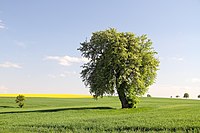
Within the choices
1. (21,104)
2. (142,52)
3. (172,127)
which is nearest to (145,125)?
(172,127)

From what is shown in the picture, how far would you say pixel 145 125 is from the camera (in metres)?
26.4

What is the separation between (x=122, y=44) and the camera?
5603cm

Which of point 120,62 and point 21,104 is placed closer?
point 120,62

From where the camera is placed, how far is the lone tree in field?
55.5 metres

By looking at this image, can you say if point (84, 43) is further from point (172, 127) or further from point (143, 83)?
point (172, 127)

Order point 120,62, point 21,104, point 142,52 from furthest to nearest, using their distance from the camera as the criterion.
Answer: point 21,104, point 142,52, point 120,62

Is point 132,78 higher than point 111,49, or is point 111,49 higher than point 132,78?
point 111,49

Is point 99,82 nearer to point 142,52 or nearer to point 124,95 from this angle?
point 124,95

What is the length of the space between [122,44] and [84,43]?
7.55 metres

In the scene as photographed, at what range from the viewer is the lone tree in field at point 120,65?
2185 inches

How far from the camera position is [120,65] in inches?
2175

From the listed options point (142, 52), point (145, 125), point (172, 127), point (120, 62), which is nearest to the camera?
point (172, 127)

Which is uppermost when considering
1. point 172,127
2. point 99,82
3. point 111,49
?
point 111,49

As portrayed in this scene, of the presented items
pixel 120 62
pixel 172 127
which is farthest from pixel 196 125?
pixel 120 62
